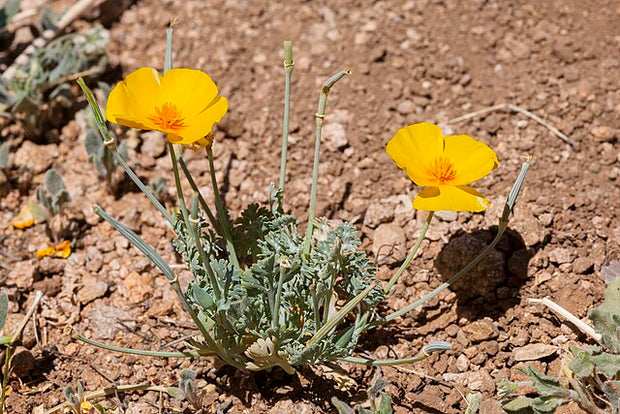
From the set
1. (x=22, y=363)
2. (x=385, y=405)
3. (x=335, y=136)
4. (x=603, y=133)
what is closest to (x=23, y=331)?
(x=22, y=363)

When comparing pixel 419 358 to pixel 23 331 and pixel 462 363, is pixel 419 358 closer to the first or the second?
pixel 462 363

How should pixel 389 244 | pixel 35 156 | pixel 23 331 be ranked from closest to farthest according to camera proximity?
pixel 23 331 < pixel 389 244 < pixel 35 156

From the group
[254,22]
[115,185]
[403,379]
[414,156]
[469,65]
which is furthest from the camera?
[254,22]

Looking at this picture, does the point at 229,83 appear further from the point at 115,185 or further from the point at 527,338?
the point at 527,338

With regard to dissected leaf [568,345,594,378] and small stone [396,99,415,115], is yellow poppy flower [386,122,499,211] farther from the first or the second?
small stone [396,99,415,115]

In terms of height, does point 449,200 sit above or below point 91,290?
above

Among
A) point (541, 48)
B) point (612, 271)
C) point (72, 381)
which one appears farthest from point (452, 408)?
point (541, 48)
